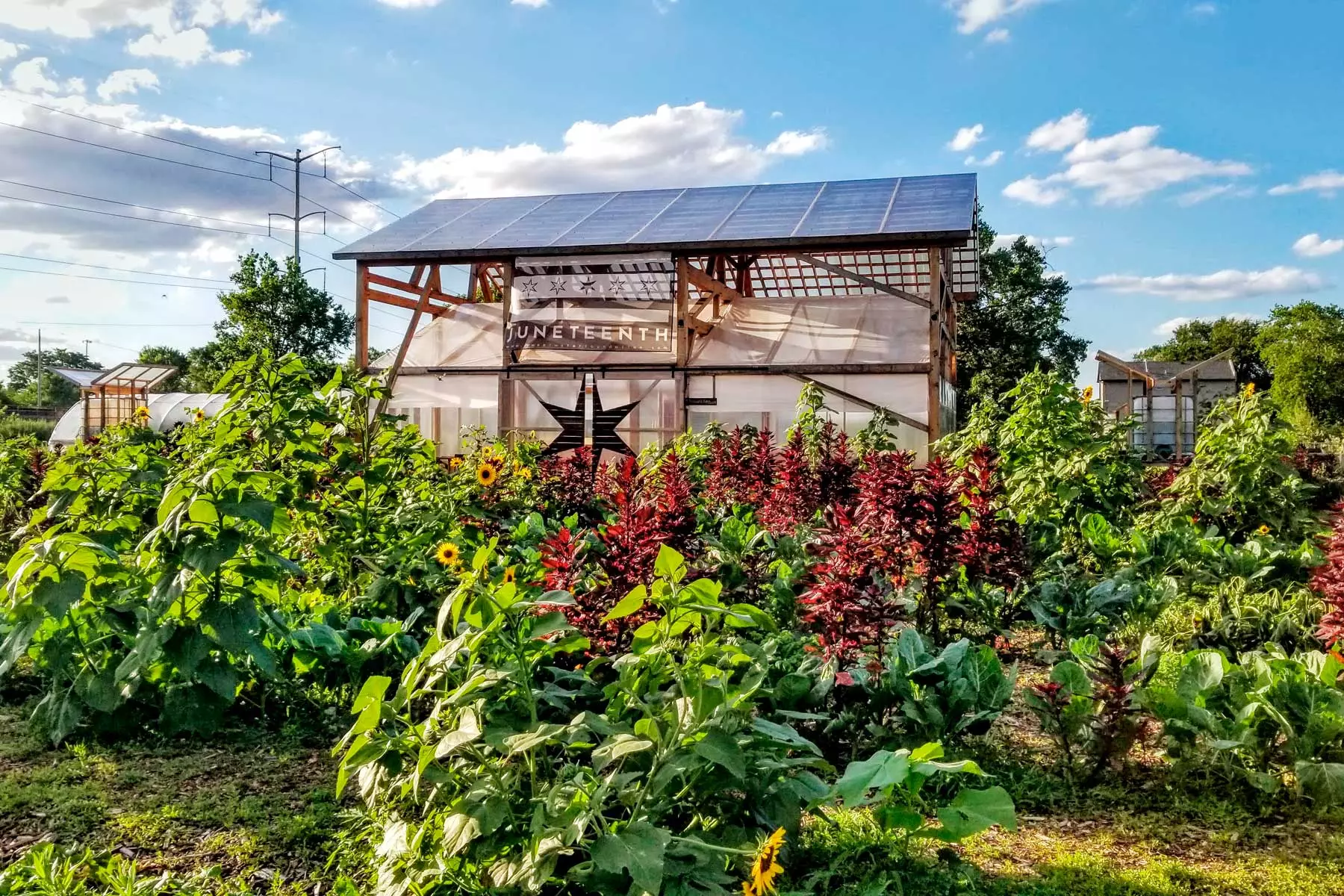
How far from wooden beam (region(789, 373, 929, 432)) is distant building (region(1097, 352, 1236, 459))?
11.2 meters

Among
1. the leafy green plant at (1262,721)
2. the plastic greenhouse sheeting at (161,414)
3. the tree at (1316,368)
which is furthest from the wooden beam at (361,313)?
the tree at (1316,368)

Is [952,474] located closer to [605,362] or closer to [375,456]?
[375,456]

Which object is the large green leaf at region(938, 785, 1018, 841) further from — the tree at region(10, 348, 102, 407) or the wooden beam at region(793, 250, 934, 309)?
the tree at region(10, 348, 102, 407)

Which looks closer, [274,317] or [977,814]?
[977,814]

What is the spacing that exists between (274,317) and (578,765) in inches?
928

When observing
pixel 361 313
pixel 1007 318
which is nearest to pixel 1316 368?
pixel 1007 318

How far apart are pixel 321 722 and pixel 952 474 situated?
2708 mm

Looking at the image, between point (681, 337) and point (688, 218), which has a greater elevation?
point (688, 218)

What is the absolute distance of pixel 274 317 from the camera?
23359mm

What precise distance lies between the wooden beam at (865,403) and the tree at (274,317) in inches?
504

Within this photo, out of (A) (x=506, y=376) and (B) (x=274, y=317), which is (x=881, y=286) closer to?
(A) (x=506, y=376)

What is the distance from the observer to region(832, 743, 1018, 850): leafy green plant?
2.03m

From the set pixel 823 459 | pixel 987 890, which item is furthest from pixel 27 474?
pixel 987 890

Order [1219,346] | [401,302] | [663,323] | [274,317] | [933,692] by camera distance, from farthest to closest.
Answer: [1219,346]
[274,317]
[401,302]
[663,323]
[933,692]
